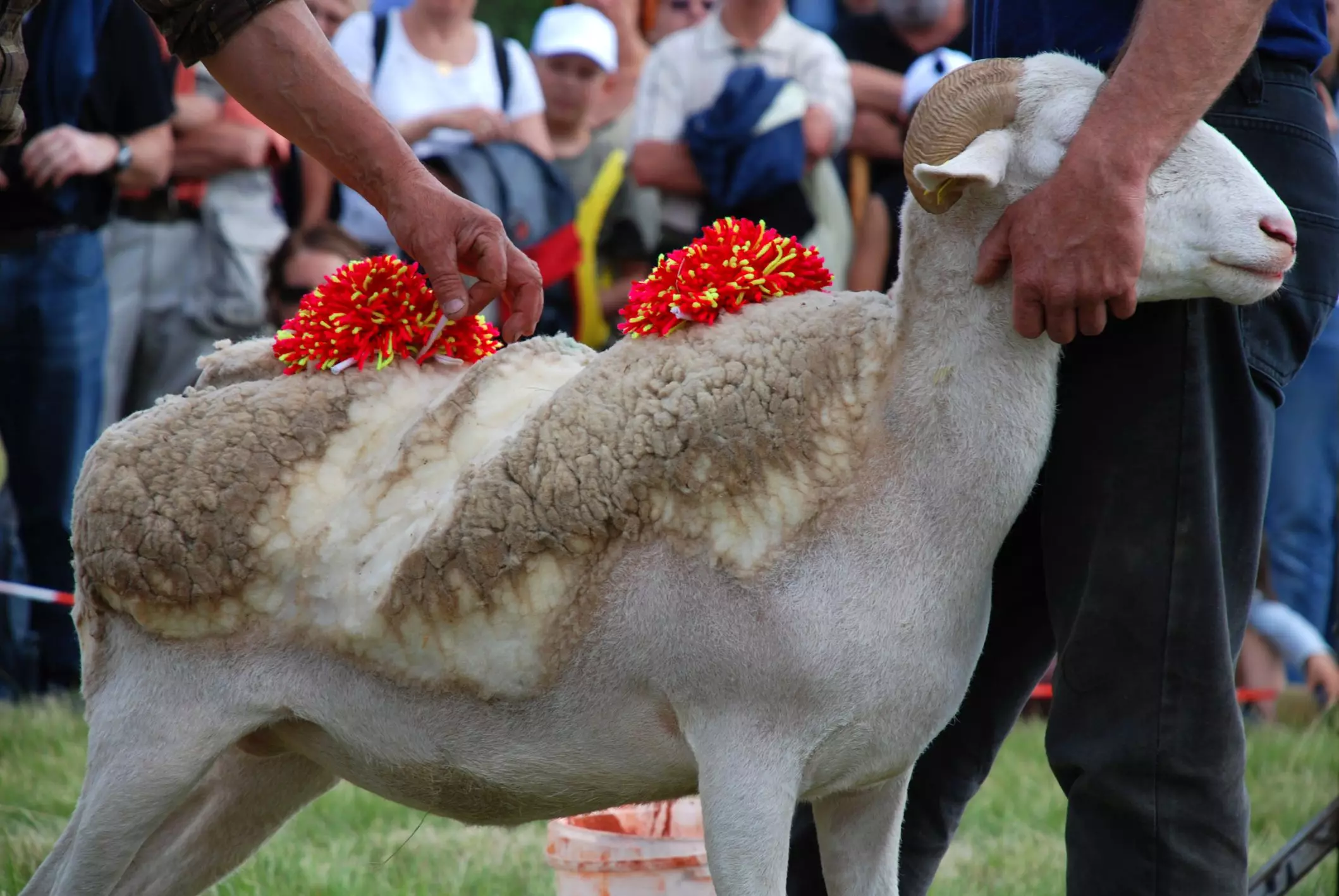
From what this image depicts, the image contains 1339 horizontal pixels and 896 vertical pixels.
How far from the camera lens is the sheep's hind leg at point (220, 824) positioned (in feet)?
9.02

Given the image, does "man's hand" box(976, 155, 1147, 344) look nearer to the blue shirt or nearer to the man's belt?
the blue shirt

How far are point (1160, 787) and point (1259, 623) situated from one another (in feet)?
13.6

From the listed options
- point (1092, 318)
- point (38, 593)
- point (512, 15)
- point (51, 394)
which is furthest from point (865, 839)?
point (512, 15)

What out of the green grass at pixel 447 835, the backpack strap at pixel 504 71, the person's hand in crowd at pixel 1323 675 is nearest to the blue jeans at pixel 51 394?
the green grass at pixel 447 835

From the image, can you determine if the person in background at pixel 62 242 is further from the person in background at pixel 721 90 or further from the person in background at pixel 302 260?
the person in background at pixel 721 90

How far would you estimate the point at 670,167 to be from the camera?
609 cm

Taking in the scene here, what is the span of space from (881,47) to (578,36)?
130 centimetres

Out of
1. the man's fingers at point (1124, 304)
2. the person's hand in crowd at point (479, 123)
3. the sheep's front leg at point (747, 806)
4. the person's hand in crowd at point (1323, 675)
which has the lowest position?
the person's hand in crowd at point (1323, 675)

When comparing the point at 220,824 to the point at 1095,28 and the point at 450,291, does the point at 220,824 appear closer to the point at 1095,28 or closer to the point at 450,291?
the point at 450,291

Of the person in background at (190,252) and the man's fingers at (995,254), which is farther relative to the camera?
the person in background at (190,252)

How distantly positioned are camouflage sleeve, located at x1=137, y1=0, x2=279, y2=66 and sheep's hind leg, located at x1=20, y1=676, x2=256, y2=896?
3.58ft

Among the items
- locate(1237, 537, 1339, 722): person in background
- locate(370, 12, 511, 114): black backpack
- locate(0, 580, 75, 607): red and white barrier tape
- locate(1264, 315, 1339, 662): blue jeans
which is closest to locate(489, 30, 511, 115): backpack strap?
locate(370, 12, 511, 114): black backpack

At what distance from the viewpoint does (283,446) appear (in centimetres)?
245

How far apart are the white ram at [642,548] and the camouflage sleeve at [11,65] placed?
0.52m
